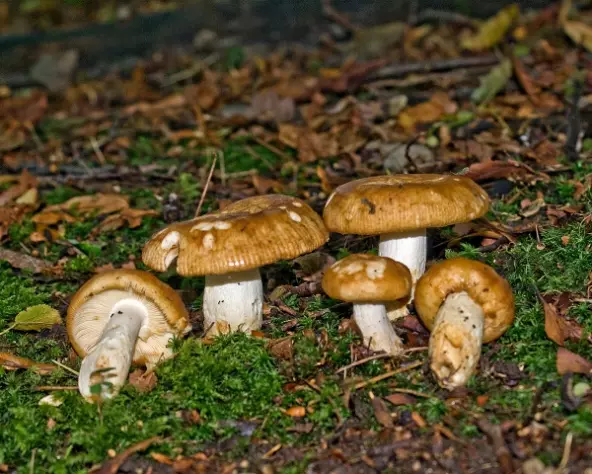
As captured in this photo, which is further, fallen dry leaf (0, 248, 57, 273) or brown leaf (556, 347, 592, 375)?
fallen dry leaf (0, 248, 57, 273)

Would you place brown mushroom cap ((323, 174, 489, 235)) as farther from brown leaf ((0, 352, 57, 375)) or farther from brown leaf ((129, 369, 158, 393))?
brown leaf ((0, 352, 57, 375))

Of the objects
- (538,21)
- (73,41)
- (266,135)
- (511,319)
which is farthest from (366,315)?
(73,41)

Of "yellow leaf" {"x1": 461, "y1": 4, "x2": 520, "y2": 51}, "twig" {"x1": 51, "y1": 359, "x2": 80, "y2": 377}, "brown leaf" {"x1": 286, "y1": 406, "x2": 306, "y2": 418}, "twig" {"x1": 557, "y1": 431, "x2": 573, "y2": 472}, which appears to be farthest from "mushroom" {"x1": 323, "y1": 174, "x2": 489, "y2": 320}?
"yellow leaf" {"x1": 461, "y1": 4, "x2": 520, "y2": 51}

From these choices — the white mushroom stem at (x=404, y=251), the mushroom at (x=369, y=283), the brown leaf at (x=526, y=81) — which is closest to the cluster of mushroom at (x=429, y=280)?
the mushroom at (x=369, y=283)

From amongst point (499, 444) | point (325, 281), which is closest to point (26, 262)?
point (325, 281)

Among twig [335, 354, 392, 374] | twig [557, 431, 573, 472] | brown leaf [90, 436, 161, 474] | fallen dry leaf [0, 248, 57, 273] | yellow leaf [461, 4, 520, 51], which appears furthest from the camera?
yellow leaf [461, 4, 520, 51]
